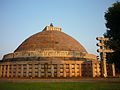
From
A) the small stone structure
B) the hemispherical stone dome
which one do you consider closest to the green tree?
the small stone structure

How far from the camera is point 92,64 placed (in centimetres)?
2548

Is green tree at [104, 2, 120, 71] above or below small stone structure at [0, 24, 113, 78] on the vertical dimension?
above

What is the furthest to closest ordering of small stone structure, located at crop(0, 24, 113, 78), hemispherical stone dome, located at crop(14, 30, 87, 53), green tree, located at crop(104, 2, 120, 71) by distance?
1. hemispherical stone dome, located at crop(14, 30, 87, 53)
2. small stone structure, located at crop(0, 24, 113, 78)
3. green tree, located at crop(104, 2, 120, 71)

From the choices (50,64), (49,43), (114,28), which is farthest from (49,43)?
(114,28)

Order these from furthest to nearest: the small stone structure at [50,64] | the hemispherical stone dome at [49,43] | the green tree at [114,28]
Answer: the hemispherical stone dome at [49,43], the small stone structure at [50,64], the green tree at [114,28]

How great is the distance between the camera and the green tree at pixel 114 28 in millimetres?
15586

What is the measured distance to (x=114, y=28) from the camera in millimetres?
16422

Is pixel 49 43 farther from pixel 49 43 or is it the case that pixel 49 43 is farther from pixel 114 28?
pixel 114 28

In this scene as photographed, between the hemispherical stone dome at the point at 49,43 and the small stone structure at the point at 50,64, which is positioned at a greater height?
the hemispherical stone dome at the point at 49,43

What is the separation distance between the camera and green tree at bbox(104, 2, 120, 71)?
15586mm

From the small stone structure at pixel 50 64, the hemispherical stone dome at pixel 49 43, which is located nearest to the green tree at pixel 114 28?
the small stone structure at pixel 50 64

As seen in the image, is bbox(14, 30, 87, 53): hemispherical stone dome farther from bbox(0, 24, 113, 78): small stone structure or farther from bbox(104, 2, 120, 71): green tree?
bbox(104, 2, 120, 71): green tree

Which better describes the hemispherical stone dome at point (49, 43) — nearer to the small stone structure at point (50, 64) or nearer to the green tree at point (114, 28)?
the small stone structure at point (50, 64)

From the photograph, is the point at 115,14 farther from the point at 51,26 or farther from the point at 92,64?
the point at 51,26
